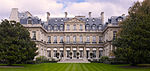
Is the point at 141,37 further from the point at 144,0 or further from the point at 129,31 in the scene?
the point at 144,0

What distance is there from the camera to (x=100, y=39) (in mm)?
46906

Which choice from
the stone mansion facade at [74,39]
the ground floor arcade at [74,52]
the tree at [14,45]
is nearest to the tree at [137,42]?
the tree at [14,45]

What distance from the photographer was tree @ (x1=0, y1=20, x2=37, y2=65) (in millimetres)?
19812

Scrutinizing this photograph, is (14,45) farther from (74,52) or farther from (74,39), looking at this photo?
(74,39)

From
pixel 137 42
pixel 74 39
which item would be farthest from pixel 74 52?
pixel 137 42

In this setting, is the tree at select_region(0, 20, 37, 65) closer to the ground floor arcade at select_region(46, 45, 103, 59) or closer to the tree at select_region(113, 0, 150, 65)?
the tree at select_region(113, 0, 150, 65)

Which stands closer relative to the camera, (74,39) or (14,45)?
(14,45)

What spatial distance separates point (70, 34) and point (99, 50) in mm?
8896

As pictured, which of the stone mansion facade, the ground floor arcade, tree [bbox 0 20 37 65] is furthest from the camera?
the stone mansion facade

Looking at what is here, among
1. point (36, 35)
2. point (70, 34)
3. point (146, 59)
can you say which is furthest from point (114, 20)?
point (146, 59)

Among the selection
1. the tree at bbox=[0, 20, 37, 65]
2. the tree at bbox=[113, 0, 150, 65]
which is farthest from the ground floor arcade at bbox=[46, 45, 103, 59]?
the tree at bbox=[113, 0, 150, 65]

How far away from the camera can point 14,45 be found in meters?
20.2

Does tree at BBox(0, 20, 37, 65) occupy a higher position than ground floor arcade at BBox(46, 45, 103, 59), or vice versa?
tree at BBox(0, 20, 37, 65)

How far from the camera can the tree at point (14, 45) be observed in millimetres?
19812
